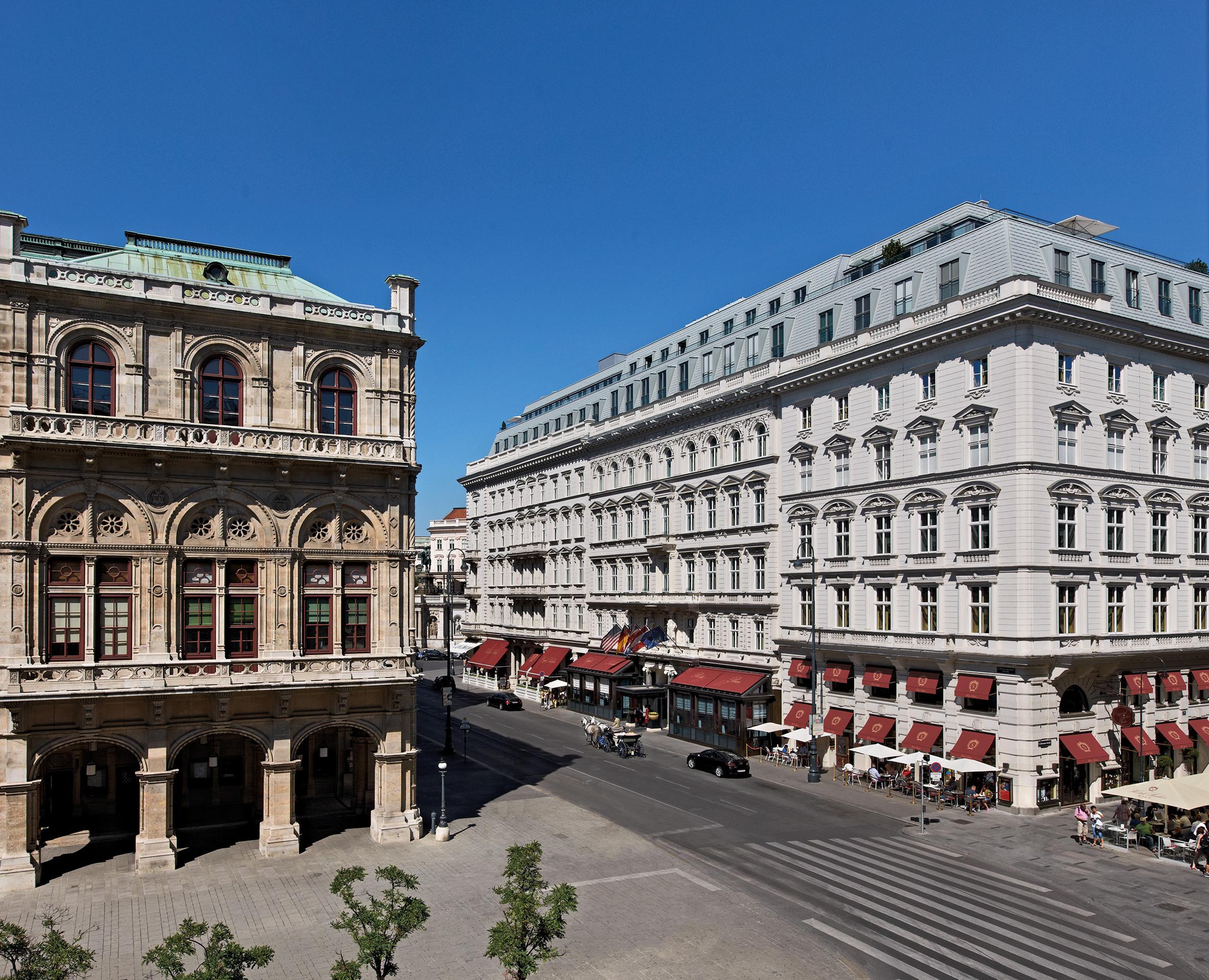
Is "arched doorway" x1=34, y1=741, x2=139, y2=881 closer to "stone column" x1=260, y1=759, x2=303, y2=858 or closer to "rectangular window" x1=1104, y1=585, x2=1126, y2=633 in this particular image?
"stone column" x1=260, y1=759, x2=303, y2=858

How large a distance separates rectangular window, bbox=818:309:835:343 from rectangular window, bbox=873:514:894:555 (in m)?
10.7

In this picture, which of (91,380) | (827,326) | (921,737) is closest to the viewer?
(91,380)

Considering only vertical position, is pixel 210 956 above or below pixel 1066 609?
below

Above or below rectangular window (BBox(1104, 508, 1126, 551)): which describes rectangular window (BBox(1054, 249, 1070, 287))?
above

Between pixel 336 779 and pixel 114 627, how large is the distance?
13.5 m

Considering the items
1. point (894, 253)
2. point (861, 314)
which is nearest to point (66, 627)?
point (861, 314)

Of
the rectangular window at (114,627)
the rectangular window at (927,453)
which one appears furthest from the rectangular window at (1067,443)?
the rectangular window at (114,627)

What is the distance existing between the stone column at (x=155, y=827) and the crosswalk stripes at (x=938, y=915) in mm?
18219

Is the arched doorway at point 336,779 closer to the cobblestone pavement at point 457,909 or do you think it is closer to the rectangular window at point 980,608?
the cobblestone pavement at point 457,909

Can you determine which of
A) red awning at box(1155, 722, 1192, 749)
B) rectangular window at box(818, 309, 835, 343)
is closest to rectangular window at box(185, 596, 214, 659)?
rectangular window at box(818, 309, 835, 343)

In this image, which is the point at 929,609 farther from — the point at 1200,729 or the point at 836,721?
the point at 1200,729

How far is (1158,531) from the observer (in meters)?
44.6

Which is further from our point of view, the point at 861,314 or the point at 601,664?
the point at 601,664

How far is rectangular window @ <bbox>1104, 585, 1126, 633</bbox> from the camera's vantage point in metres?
42.1
